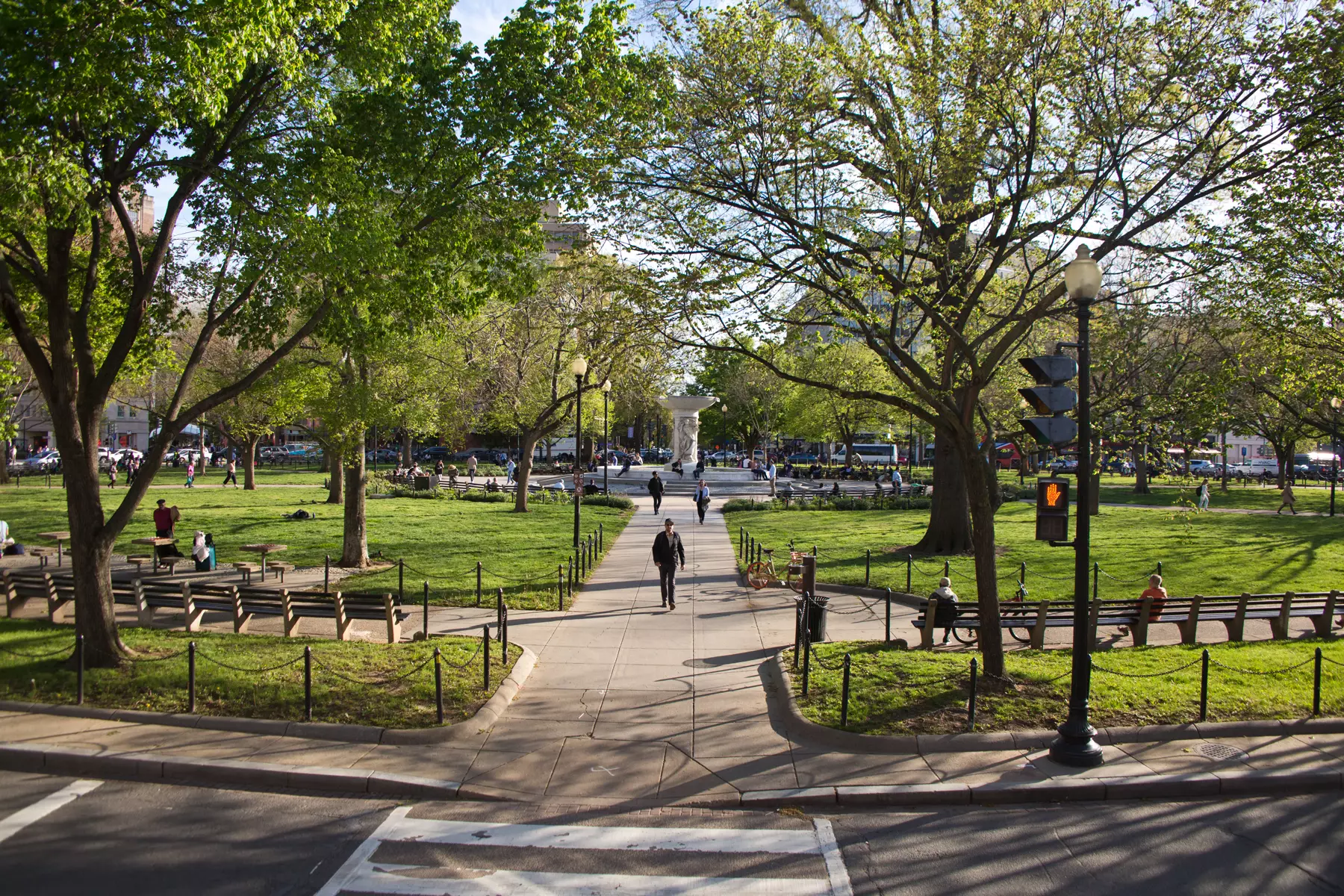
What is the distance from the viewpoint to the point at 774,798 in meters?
7.59

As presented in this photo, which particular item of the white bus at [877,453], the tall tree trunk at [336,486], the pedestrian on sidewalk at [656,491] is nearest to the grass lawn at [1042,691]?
the pedestrian on sidewalk at [656,491]

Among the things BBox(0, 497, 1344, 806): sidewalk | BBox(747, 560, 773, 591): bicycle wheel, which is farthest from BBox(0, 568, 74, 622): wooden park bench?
BBox(747, 560, 773, 591): bicycle wheel

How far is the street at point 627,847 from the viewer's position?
609 cm

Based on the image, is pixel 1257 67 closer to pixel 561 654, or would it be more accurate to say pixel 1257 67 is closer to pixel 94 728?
pixel 561 654

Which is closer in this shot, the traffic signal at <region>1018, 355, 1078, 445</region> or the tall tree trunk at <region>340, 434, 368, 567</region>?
the traffic signal at <region>1018, 355, 1078, 445</region>

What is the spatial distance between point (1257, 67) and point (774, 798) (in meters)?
10.1

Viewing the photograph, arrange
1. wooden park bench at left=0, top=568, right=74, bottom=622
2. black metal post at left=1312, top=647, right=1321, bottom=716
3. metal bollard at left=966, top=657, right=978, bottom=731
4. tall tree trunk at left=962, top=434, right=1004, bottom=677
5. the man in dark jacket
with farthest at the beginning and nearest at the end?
1. the man in dark jacket
2. wooden park bench at left=0, top=568, right=74, bottom=622
3. tall tree trunk at left=962, top=434, right=1004, bottom=677
4. black metal post at left=1312, top=647, right=1321, bottom=716
5. metal bollard at left=966, top=657, right=978, bottom=731

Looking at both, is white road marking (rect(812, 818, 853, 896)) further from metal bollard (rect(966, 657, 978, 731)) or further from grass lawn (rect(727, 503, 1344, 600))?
grass lawn (rect(727, 503, 1344, 600))

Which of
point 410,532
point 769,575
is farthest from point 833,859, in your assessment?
point 410,532

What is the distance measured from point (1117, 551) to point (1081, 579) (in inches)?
681

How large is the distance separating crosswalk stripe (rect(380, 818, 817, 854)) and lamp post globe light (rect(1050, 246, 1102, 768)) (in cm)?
312

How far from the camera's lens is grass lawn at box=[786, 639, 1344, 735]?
9.27 m

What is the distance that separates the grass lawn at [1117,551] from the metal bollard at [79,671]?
13.6 metres

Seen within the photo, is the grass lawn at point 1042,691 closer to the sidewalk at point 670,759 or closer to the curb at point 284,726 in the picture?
the sidewalk at point 670,759
